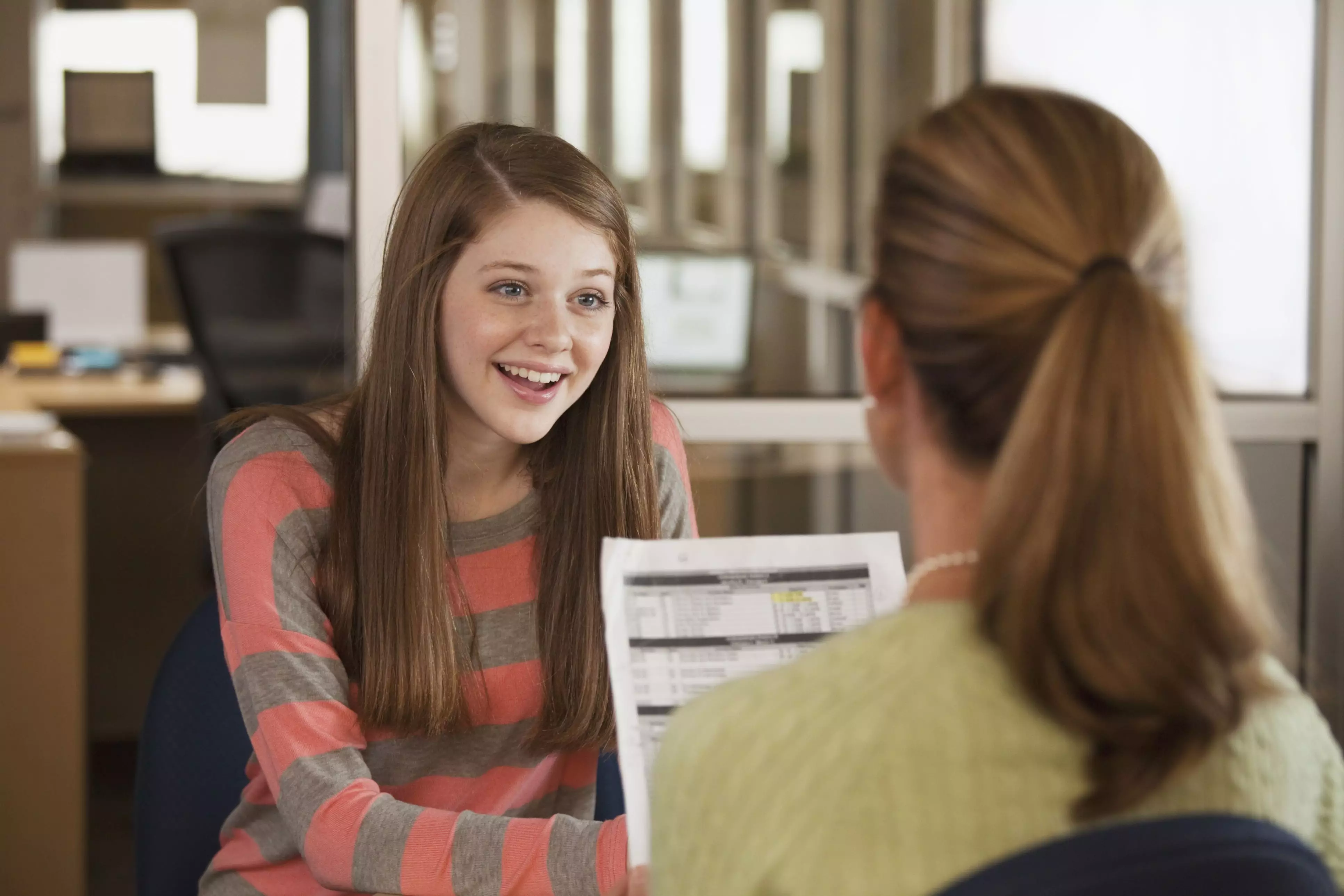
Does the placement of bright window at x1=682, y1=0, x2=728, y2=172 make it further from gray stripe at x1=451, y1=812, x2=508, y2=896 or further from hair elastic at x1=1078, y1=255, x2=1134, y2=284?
hair elastic at x1=1078, y1=255, x2=1134, y2=284

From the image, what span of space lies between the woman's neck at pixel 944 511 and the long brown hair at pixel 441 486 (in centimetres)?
57

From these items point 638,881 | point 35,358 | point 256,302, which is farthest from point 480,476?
point 35,358

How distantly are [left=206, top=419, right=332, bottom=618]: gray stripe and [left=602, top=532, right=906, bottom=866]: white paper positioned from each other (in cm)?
43

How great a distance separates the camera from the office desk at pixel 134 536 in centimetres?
385

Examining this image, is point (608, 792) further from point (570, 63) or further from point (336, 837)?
point (570, 63)

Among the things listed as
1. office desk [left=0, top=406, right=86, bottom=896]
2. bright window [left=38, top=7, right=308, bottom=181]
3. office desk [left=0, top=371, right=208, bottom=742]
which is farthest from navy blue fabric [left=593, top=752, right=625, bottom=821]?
bright window [left=38, top=7, right=308, bottom=181]

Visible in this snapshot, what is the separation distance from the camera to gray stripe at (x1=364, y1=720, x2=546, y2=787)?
1247 mm

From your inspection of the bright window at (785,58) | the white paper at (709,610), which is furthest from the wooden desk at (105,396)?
the white paper at (709,610)

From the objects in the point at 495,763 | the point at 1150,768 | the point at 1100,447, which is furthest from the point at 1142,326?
the point at 495,763

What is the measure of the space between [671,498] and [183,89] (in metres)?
6.67


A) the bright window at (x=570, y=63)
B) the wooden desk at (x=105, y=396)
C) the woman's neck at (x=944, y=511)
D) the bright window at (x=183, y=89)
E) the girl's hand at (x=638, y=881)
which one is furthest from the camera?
the bright window at (x=183, y=89)

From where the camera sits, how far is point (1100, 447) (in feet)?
2.08

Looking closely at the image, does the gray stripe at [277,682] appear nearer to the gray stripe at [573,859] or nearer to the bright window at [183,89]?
the gray stripe at [573,859]

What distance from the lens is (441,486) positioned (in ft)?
4.19
